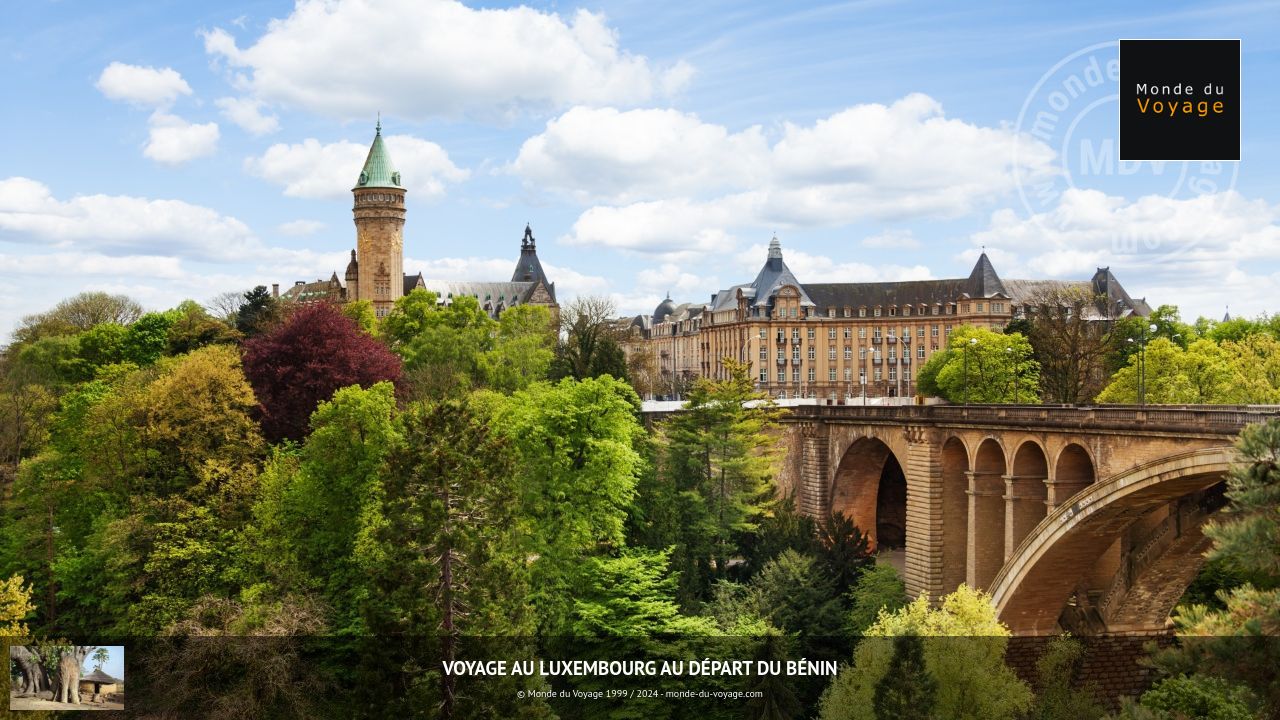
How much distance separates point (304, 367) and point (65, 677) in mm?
15127

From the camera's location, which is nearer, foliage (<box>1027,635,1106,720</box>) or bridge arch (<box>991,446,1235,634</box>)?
bridge arch (<box>991,446,1235,634</box>)

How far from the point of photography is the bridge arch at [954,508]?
39750 mm

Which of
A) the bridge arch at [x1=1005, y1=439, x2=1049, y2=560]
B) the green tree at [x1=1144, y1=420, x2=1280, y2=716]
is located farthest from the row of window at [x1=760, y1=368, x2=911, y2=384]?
the green tree at [x1=1144, y1=420, x2=1280, y2=716]

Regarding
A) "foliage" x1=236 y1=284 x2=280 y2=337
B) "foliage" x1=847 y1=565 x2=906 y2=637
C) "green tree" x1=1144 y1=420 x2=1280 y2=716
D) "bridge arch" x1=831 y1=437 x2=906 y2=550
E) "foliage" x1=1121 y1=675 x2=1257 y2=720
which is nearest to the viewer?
"green tree" x1=1144 y1=420 x2=1280 y2=716

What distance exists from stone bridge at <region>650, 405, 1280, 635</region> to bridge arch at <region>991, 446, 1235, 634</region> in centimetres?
4

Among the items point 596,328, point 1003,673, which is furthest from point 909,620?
point 596,328

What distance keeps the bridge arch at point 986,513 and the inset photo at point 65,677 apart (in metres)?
26.6

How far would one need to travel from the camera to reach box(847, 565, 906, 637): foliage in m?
38.2

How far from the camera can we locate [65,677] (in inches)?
1208

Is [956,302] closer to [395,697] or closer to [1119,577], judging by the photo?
[1119,577]

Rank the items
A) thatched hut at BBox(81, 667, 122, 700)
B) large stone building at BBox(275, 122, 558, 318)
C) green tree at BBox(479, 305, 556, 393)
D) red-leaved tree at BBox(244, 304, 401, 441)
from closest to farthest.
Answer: thatched hut at BBox(81, 667, 122, 700)
red-leaved tree at BBox(244, 304, 401, 441)
green tree at BBox(479, 305, 556, 393)
large stone building at BBox(275, 122, 558, 318)

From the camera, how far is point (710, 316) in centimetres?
12825

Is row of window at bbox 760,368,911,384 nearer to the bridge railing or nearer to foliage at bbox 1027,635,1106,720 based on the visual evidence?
the bridge railing

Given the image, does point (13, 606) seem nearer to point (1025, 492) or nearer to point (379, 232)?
point (1025, 492)
